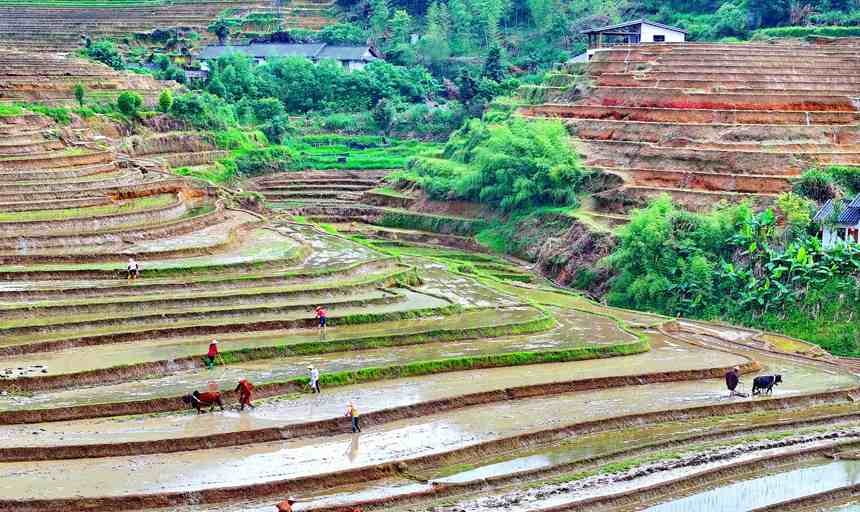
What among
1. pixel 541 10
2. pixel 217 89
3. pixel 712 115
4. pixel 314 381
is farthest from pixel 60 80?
pixel 314 381

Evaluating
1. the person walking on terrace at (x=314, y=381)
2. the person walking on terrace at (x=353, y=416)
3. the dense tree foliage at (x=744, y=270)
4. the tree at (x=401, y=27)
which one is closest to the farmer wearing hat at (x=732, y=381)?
the dense tree foliage at (x=744, y=270)

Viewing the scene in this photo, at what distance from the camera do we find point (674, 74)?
50.1 metres

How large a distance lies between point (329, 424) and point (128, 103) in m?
32.5

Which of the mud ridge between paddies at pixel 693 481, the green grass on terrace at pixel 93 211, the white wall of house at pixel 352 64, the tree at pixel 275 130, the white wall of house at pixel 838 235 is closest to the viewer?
the mud ridge between paddies at pixel 693 481

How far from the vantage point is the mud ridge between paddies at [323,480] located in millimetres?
20328

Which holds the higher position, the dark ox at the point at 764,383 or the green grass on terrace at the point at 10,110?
the green grass on terrace at the point at 10,110

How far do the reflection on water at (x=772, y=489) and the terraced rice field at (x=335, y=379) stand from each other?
175mm

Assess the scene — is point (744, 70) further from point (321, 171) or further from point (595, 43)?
point (321, 171)

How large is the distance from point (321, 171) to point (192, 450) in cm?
3627

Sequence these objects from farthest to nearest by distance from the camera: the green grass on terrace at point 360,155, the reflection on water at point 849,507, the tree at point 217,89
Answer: the tree at point 217,89, the green grass on terrace at point 360,155, the reflection on water at point 849,507

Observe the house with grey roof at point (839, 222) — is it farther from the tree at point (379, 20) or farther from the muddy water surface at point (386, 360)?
the tree at point (379, 20)

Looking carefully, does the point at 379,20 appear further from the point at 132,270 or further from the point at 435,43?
the point at 132,270

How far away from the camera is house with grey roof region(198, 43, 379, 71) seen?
72500 millimetres

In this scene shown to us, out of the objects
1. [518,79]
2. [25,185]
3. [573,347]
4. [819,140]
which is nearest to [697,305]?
[573,347]
